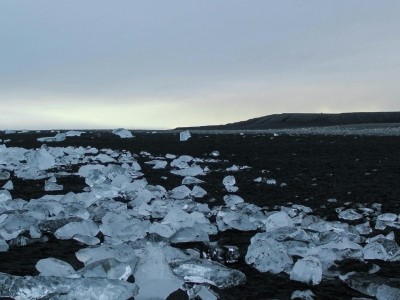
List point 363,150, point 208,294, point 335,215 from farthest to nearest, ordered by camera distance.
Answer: point 363,150
point 335,215
point 208,294

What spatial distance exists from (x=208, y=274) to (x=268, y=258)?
423 mm

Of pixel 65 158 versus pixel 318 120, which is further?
pixel 318 120

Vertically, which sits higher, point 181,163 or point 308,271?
point 181,163

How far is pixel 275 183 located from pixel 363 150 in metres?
4.40

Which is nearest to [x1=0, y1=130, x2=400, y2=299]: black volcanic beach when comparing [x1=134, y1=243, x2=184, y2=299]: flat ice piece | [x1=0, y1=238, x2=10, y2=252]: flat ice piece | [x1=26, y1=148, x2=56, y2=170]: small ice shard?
[x1=0, y1=238, x2=10, y2=252]: flat ice piece

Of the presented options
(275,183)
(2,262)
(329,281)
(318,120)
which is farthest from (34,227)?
(318,120)

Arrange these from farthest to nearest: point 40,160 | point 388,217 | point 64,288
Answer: point 40,160 → point 388,217 → point 64,288

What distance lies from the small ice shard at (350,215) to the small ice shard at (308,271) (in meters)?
1.69

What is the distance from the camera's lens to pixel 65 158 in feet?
28.5

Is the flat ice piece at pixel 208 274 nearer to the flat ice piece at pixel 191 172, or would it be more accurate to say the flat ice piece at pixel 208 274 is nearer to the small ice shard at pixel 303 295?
the small ice shard at pixel 303 295

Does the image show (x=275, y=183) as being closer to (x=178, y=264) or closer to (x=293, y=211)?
(x=293, y=211)

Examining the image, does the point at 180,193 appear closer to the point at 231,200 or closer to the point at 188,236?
the point at 231,200

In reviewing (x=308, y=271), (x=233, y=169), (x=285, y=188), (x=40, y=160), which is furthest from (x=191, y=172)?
(x=308, y=271)

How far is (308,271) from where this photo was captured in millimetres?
2396
